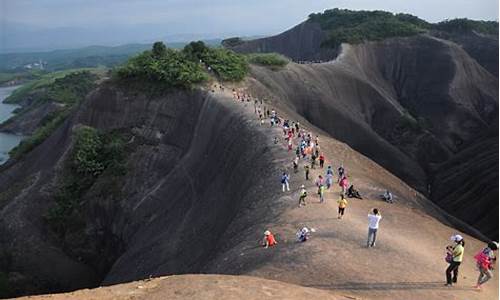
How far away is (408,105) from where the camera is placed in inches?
4193

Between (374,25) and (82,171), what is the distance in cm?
8830

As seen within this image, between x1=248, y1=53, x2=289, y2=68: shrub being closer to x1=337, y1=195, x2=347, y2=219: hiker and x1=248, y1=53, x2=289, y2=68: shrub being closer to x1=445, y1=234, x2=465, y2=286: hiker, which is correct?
x1=337, y1=195, x2=347, y2=219: hiker

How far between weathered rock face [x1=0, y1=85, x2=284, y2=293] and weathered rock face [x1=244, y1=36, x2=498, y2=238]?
13.8 meters

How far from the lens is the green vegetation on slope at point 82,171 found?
159 ft

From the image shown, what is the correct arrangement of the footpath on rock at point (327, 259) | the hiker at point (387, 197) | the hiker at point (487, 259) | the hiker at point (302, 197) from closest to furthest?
the footpath on rock at point (327, 259)
the hiker at point (487, 259)
the hiker at point (302, 197)
the hiker at point (387, 197)

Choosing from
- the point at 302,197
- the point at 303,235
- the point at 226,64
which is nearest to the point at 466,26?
the point at 226,64

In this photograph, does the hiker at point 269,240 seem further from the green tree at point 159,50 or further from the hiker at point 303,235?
the green tree at point 159,50

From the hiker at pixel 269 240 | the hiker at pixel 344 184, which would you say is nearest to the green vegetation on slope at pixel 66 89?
the hiker at pixel 344 184

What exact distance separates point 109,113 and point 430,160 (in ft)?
149

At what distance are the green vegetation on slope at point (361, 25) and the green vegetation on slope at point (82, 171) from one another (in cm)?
6842

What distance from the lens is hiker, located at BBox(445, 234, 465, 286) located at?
57.8 ft

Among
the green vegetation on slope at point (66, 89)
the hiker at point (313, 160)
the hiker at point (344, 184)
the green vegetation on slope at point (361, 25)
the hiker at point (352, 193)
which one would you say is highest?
the green vegetation on slope at point (361, 25)

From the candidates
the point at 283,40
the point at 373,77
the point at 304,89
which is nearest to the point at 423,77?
the point at 373,77

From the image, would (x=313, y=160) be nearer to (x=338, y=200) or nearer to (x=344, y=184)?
(x=344, y=184)
